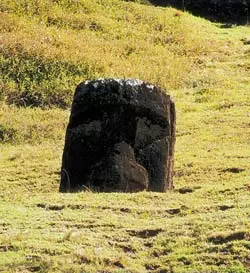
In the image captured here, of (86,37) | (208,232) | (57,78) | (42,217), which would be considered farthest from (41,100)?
(208,232)

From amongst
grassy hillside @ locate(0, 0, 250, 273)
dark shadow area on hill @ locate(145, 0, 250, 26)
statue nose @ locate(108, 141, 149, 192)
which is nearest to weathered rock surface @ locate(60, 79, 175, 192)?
statue nose @ locate(108, 141, 149, 192)

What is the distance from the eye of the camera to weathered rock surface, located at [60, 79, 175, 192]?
34.4 ft

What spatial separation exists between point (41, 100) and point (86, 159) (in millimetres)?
8289

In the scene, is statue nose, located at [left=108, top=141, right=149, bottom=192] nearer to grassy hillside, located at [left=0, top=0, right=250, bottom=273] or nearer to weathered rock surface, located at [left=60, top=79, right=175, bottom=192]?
weathered rock surface, located at [left=60, top=79, right=175, bottom=192]

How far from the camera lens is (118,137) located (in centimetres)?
1059

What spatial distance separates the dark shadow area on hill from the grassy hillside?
1.36 meters

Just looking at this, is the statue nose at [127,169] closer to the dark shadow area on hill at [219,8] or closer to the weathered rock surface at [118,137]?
the weathered rock surface at [118,137]

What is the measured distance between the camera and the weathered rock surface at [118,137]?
1050 cm

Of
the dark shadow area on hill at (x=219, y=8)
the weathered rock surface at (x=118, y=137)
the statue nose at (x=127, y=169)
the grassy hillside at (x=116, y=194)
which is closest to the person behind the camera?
the grassy hillside at (x=116, y=194)

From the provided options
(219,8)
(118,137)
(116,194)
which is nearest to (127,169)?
(118,137)

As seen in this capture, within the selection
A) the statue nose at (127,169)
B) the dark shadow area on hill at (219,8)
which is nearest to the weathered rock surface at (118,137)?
the statue nose at (127,169)

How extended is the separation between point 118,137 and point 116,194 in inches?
42.1

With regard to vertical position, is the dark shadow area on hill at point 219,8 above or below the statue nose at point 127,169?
above

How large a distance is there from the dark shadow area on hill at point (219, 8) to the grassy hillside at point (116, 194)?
1364 millimetres
